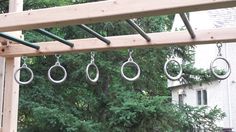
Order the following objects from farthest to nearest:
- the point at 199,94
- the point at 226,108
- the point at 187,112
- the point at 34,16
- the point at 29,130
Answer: the point at 199,94
the point at 226,108
the point at 187,112
the point at 29,130
the point at 34,16

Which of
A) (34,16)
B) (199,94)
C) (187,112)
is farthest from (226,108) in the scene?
(34,16)

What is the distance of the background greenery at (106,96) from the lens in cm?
631

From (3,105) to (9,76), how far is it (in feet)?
1.04

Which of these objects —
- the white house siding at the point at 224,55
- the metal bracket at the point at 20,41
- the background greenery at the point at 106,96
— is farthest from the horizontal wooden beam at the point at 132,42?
the white house siding at the point at 224,55

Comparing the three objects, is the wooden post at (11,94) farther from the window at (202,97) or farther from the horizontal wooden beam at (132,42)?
the window at (202,97)

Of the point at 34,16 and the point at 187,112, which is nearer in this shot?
the point at 34,16

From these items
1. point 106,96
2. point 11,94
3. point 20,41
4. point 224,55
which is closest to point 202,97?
point 224,55

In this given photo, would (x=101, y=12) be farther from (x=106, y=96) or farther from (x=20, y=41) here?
(x=106, y=96)

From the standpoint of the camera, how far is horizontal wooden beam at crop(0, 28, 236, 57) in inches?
116

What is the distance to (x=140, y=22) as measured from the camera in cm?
743

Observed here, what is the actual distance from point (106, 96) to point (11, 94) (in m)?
3.79

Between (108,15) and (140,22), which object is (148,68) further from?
(108,15)

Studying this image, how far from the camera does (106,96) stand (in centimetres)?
730

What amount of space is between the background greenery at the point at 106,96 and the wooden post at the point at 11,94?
103 inches
